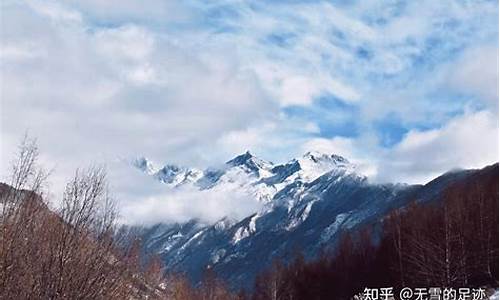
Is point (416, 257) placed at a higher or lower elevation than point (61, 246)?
higher

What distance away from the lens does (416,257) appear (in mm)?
47281

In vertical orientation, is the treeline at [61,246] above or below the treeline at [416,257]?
below

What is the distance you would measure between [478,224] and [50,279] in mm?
38161

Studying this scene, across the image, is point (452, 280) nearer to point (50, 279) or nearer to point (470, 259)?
point (470, 259)

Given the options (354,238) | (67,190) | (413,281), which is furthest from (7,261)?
(354,238)

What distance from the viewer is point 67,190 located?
13.5 m

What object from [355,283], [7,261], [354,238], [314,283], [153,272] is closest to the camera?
[7,261]

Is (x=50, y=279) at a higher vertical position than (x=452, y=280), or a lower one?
lower

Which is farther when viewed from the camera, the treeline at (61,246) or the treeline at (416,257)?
the treeline at (416,257)

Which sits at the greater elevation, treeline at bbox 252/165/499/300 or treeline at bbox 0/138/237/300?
treeline at bbox 252/165/499/300

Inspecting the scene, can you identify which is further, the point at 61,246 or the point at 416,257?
the point at 416,257

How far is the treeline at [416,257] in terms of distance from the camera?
137 feet

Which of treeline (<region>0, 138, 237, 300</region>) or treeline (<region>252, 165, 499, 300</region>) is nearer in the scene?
treeline (<region>0, 138, 237, 300</region>)

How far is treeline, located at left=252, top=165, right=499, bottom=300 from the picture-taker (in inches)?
1649
